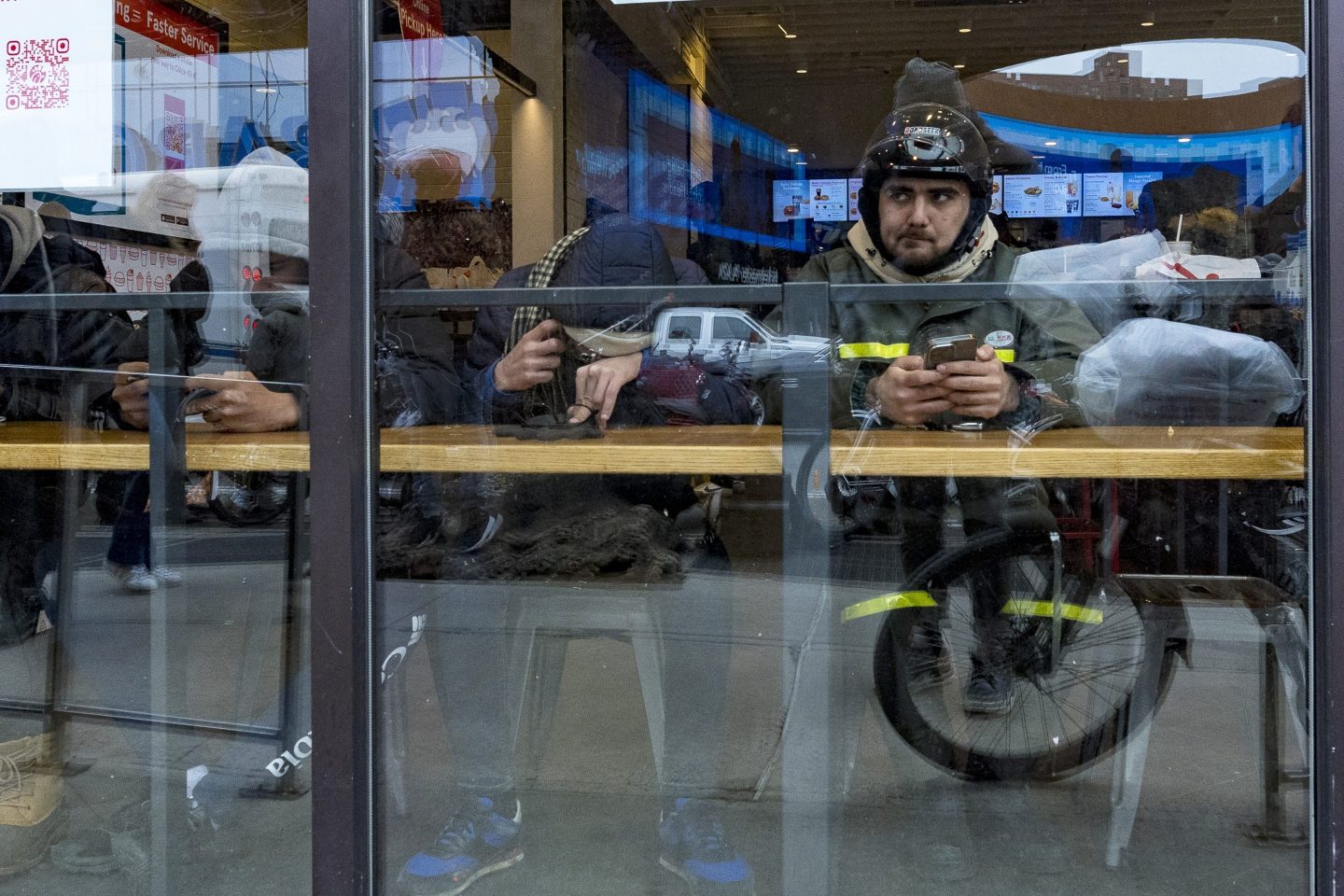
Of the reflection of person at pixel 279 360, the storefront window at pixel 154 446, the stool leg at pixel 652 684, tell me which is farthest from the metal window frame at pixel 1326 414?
the storefront window at pixel 154 446

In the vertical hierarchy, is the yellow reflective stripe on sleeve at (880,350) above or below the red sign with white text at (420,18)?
below

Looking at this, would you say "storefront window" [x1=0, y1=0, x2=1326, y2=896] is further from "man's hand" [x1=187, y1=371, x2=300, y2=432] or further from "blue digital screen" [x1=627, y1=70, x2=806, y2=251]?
"blue digital screen" [x1=627, y1=70, x2=806, y2=251]

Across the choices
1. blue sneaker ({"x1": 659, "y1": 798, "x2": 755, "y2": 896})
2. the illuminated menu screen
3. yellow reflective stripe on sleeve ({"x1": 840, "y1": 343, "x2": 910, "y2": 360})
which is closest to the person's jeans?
blue sneaker ({"x1": 659, "y1": 798, "x2": 755, "y2": 896})

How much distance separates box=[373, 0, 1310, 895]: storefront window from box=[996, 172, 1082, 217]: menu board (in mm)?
64

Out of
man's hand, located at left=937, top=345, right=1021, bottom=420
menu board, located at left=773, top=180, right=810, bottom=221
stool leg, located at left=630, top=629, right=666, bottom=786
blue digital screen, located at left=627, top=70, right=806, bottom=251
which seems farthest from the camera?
menu board, located at left=773, top=180, right=810, bottom=221

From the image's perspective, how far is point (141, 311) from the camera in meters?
1.82

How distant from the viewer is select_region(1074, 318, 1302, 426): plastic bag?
5.09 ft

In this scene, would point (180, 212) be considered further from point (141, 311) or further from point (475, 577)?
point (475, 577)

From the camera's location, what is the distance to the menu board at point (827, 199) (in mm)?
3109

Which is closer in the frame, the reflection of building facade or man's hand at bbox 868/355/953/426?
man's hand at bbox 868/355/953/426

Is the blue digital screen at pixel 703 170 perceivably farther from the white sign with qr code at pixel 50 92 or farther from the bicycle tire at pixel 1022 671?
the white sign with qr code at pixel 50 92

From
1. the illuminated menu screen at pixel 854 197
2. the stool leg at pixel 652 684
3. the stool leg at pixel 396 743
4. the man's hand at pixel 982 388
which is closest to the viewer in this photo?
the stool leg at pixel 396 743

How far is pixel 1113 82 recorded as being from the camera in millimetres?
3414

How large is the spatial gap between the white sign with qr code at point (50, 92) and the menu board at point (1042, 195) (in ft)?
5.36
